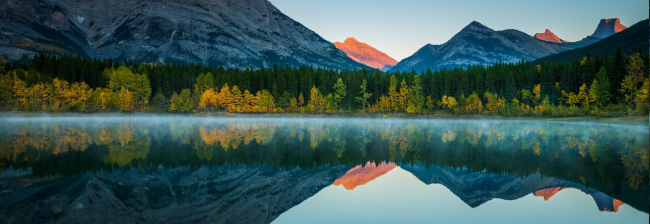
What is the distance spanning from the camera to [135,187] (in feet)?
47.3

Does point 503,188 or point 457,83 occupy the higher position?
point 457,83

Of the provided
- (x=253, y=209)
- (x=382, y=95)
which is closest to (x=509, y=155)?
(x=253, y=209)

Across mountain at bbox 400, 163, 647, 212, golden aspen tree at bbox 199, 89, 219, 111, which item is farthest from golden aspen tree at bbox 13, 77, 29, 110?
mountain at bbox 400, 163, 647, 212

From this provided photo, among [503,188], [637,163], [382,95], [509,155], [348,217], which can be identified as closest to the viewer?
[348,217]

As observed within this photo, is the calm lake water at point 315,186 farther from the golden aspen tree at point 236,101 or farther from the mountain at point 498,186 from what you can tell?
the golden aspen tree at point 236,101

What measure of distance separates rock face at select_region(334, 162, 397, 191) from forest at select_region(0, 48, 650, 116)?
79140 millimetres

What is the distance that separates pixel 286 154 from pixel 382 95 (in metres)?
89.6

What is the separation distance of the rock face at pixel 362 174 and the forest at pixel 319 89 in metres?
79.1

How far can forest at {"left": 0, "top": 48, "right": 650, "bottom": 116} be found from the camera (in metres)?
86.5

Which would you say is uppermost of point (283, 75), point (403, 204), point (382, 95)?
point (283, 75)

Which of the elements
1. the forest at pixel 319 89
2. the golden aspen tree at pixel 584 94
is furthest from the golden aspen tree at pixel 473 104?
the golden aspen tree at pixel 584 94

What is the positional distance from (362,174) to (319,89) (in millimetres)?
97477

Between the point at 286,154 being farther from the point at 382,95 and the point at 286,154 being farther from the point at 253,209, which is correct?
the point at 382,95

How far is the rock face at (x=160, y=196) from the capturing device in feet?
36.9
